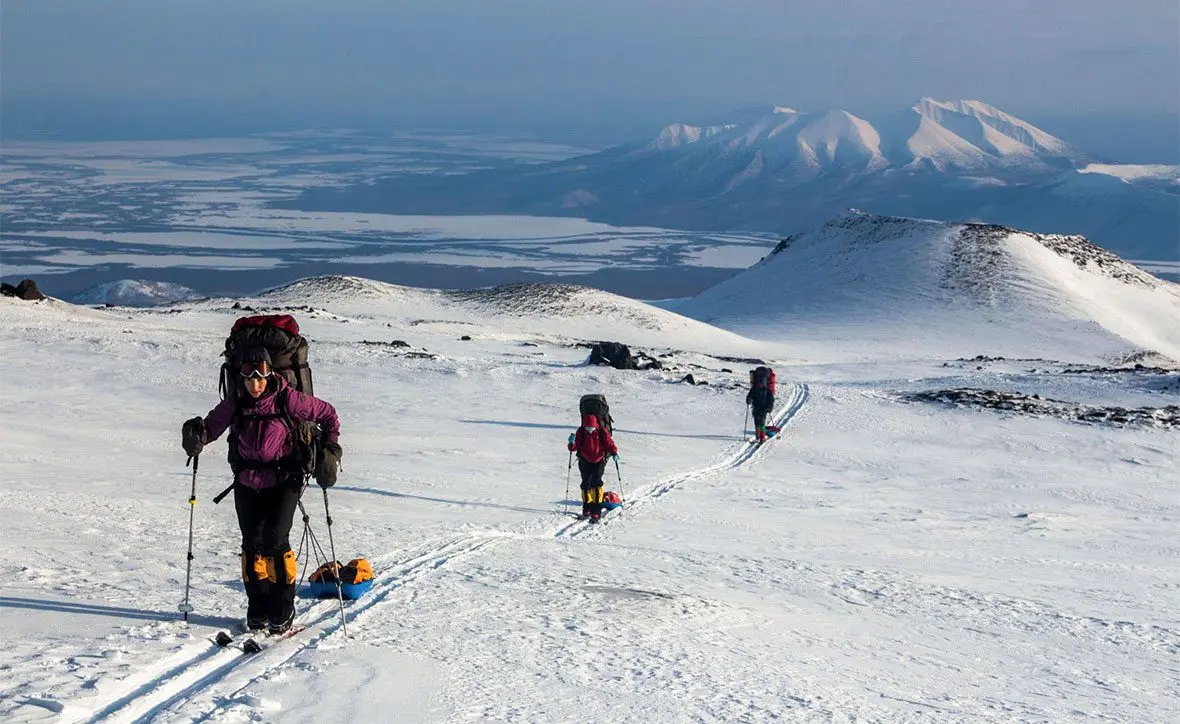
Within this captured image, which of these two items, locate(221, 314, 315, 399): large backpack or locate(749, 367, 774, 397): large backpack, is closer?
locate(221, 314, 315, 399): large backpack

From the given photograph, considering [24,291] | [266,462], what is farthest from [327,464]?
[24,291]

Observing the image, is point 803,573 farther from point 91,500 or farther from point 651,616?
point 91,500

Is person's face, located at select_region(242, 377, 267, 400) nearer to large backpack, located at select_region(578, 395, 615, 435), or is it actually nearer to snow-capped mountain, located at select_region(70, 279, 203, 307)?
large backpack, located at select_region(578, 395, 615, 435)

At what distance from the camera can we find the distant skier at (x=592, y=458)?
1589 centimetres

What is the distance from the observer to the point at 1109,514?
19281 mm

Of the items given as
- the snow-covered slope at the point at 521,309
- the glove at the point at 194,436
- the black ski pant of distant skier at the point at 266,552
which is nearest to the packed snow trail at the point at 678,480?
the black ski pant of distant skier at the point at 266,552

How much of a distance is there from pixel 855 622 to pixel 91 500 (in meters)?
9.01

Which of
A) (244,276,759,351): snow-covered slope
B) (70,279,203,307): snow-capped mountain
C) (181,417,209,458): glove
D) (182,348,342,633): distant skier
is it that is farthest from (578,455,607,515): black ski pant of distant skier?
(70,279,203,307): snow-capped mountain

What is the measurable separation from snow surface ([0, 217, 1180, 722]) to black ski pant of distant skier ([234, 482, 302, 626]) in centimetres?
34

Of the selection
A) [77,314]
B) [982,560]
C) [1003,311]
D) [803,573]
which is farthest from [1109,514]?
[1003,311]

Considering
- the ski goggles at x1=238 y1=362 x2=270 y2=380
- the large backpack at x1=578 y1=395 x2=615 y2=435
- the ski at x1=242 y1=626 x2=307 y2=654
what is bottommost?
the ski at x1=242 y1=626 x2=307 y2=654

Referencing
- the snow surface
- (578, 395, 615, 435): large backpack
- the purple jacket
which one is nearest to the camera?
the snow surface

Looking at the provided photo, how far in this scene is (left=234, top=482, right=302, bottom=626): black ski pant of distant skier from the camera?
7.98 meters

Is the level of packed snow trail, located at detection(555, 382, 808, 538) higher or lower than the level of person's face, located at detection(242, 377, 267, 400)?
lower
